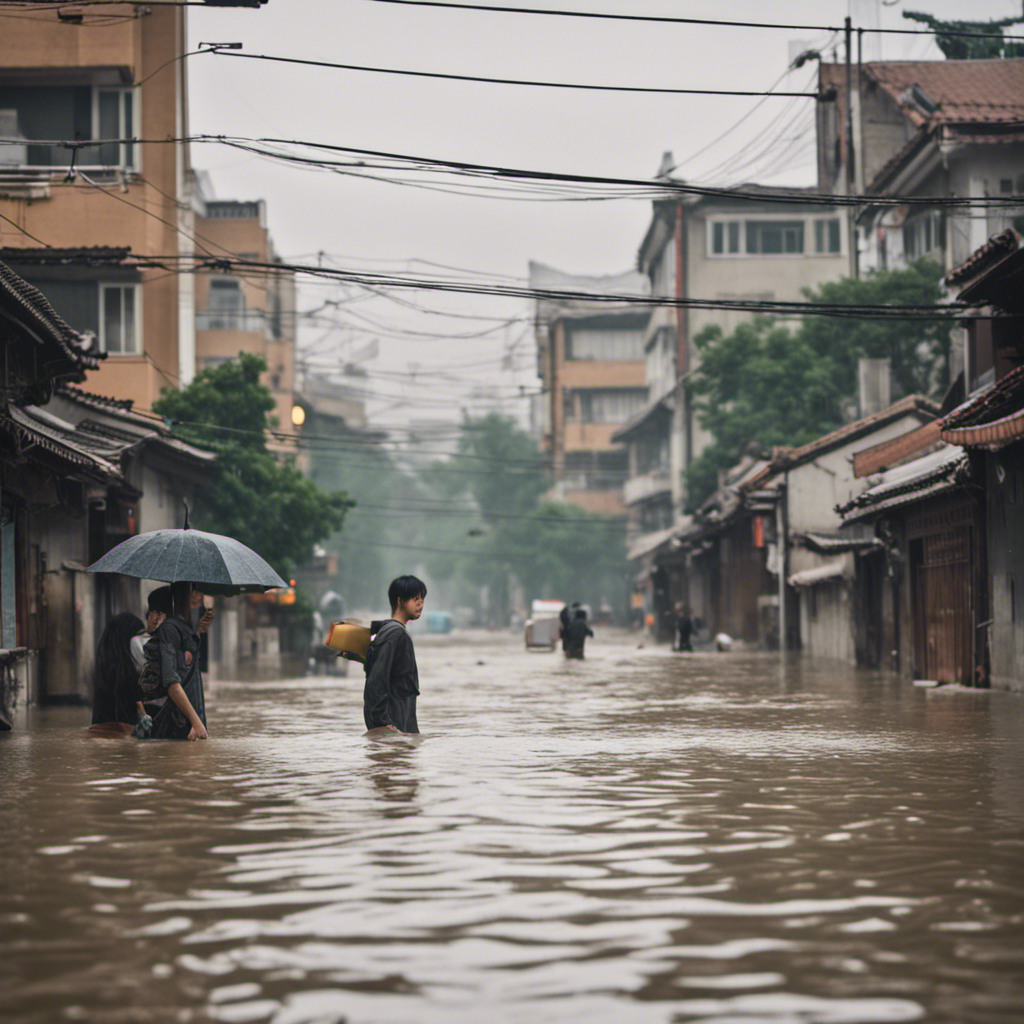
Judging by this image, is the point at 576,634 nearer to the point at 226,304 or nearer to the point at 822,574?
the point at 822,574

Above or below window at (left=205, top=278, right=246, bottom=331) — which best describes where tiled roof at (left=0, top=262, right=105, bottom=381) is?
below

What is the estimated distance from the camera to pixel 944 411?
112 ft

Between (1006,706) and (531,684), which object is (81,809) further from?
(531,684)

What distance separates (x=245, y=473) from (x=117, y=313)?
5315mm

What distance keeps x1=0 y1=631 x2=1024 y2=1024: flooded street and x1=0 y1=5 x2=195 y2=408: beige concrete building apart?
79.9 feet

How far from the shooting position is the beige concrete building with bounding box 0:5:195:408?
128 ft

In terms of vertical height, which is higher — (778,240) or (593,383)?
(778,240)

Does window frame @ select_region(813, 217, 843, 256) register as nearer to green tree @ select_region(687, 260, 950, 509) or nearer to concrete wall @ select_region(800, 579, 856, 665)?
green tree @ select_region(687, 260, 950, 509)

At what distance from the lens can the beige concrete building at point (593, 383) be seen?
9306 cm

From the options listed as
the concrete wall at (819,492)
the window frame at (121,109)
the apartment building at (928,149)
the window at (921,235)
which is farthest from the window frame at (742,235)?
the window frame at (121,109)

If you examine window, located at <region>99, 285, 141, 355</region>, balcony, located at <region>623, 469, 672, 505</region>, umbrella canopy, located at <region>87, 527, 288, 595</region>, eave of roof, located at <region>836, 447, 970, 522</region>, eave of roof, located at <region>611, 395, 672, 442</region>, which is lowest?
umbrella canopy, located at <region>87, 527, 288, 595</region>

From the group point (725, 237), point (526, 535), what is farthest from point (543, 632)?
point (526, 535)

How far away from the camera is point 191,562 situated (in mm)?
14758

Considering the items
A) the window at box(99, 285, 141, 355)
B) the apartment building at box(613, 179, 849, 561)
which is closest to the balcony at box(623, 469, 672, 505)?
the apartment building at box(613, 179, 849, 561)
